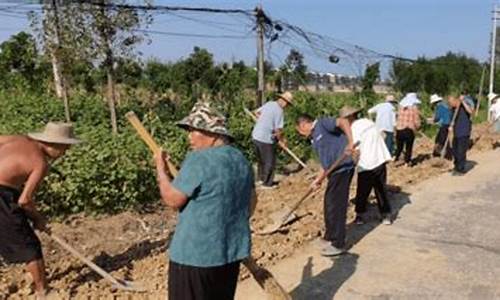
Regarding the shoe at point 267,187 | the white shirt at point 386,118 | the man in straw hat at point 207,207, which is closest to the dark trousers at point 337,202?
the man in straw hat at point 207,207

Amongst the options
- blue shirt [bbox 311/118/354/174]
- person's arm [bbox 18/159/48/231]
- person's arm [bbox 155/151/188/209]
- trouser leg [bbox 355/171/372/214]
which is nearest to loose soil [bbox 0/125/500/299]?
trouser leg [bbox 355/171/372/214]

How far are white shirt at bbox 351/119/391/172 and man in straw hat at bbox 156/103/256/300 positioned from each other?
3.76 m

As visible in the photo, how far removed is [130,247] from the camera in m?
6.32

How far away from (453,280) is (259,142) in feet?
14.4

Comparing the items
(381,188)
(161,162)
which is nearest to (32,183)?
(161,162)

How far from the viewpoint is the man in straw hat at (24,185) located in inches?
180

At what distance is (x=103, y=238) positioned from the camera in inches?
255

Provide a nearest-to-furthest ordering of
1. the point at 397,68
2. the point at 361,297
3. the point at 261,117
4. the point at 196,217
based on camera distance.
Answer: the point at 196,217 < the point at 361,297 < the point at 261,117 < the point at 397,68

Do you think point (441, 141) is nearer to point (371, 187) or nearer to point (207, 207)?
point (371, 187)

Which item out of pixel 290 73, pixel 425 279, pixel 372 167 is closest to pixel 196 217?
pixel 425 279

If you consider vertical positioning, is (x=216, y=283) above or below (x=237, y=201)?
below

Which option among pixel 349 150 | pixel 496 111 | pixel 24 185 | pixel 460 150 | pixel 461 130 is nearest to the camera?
pixel 24 185

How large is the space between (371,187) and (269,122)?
254 centimetres

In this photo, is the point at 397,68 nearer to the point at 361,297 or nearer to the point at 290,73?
the point at 290,73
